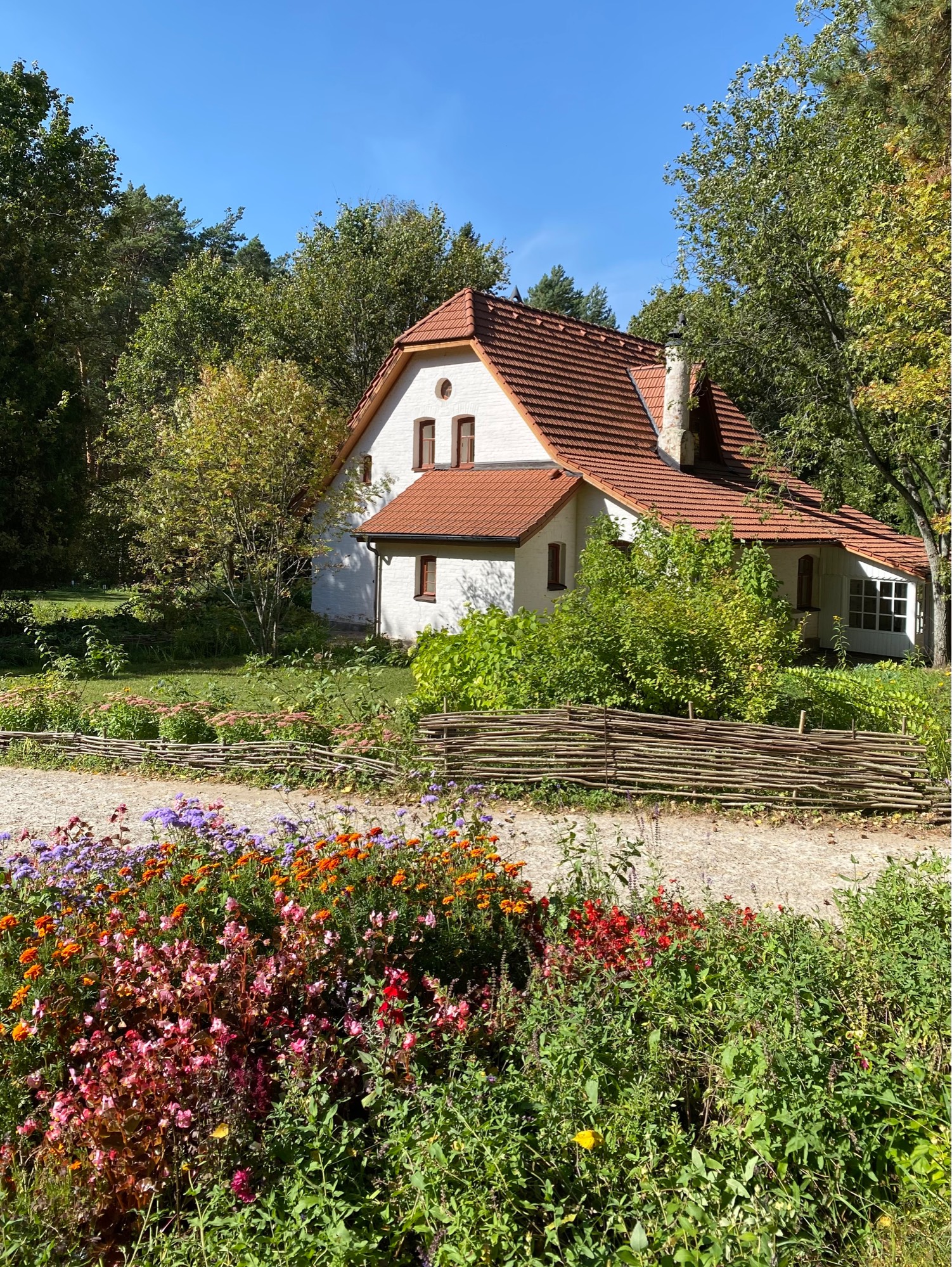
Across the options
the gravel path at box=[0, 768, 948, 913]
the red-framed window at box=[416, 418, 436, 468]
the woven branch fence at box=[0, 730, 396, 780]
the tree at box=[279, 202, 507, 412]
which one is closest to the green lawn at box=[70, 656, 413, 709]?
the woven branch fence at box=[0, 730, 396, 780]

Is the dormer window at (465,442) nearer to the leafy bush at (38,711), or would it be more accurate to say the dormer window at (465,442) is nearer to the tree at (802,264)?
the tree at (802,264)

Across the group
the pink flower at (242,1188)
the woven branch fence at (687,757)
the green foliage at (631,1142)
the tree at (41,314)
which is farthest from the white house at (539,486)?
the pink flower at (242,1188)

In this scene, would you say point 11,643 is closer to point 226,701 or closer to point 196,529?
point 196,529

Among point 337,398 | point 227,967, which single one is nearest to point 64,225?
point 337,398

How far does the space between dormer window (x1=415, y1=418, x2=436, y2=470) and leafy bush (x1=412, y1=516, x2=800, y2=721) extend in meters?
12.8

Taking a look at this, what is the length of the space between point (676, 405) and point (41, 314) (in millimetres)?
15299

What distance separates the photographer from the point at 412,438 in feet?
79.5

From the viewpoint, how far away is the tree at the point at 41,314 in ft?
71.0

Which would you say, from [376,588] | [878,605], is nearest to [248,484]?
[376,588]

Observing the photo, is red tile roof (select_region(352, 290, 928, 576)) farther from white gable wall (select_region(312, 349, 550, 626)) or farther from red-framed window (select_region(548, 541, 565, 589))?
red-framed window (select_region(548, 541, 565, 589))

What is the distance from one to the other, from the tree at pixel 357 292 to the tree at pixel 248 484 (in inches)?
Answer: 502

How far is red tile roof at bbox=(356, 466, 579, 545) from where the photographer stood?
19609mm

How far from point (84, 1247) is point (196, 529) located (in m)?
18.4

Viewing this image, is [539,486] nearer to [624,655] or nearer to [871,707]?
[624,655]
